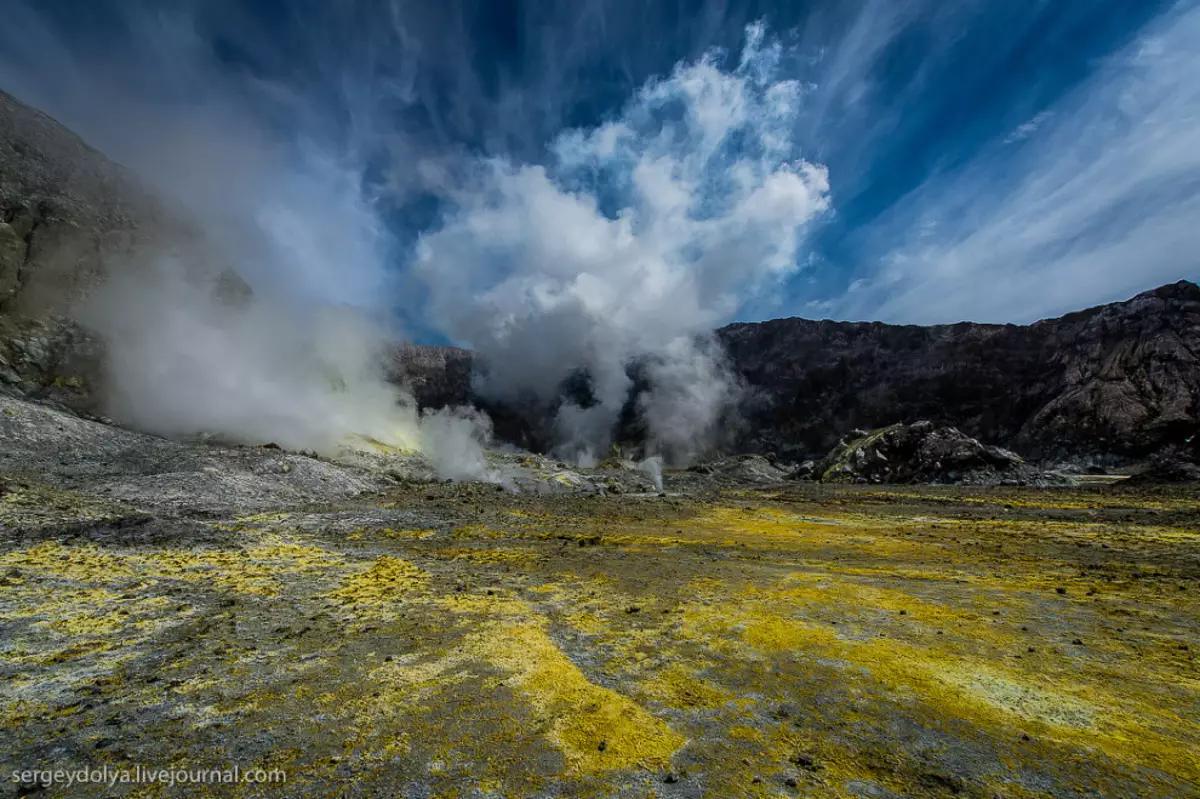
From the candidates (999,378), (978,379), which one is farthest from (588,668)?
(978,379)

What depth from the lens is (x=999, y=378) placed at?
269 feet

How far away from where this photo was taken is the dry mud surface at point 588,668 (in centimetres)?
473

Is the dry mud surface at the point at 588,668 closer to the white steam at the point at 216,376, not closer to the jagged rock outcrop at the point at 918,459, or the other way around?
the white steam at the point at 216,376

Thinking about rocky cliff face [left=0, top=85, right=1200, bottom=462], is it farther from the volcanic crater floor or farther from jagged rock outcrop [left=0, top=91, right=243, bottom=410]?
the volcanic crater floor

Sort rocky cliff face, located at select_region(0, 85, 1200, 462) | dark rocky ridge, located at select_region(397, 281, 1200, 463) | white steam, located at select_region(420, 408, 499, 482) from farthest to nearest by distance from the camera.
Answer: dark rocky ridge, located at select_region(397, 281, 1200, 463)
white steam, located at select_region(420, 408, 499, 482)
rocky cliff face, located at select_region(0, 85, 1200, 462)

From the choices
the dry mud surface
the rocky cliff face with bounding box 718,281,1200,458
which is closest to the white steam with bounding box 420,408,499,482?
the dry mud surface

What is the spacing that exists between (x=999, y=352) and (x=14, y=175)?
125 metres

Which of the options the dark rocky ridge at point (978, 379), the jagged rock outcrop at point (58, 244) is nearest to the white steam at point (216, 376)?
the jagged rock outcrop at point (58, 244)

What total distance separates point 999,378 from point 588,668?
10118 centimetres

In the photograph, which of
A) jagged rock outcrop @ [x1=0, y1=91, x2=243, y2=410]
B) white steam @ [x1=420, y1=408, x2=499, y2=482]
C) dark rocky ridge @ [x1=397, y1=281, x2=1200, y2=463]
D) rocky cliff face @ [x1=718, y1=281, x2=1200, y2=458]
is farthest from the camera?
dark rocky ridge @ [x1=397, y1=281, x2=1200, y2=463]

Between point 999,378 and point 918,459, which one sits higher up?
point 999,378

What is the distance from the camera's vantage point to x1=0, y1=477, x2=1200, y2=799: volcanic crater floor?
4.73 meters

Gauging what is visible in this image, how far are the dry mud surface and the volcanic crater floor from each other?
0.04 meters

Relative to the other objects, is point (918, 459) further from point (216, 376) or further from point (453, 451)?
point (216, 376)
